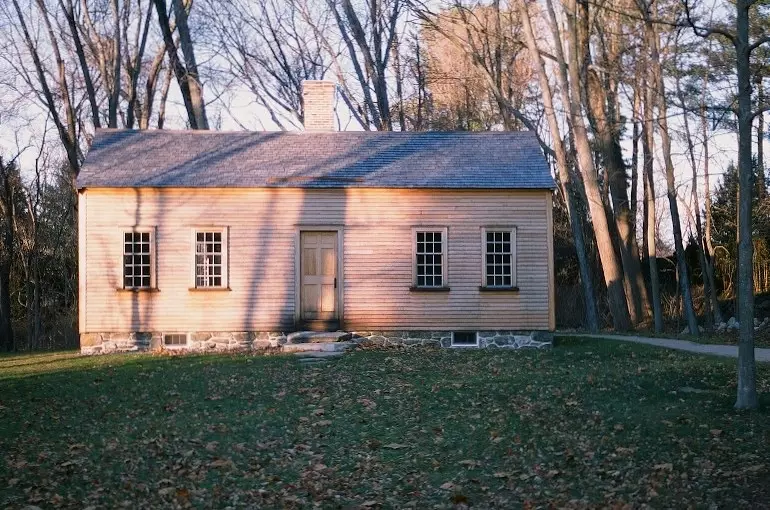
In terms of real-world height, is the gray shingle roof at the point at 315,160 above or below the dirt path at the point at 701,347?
above

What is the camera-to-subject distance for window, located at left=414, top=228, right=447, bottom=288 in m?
20.3

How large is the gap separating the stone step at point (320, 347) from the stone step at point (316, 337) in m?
0.16

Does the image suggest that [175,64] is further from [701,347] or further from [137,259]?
[701,347]

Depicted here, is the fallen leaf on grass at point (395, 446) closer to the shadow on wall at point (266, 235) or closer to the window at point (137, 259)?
the shadow on wall at point (266, 235)

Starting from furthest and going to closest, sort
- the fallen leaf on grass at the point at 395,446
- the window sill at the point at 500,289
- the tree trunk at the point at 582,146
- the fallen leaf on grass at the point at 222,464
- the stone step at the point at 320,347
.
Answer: the tree trunk at the point at 582,146 → the window sill at the point at 500,289 → the stone step at the point at 320,347 → the fallen leaf on grass at the point at 395,446 → the fallen leaf on grass at the point at 222,464

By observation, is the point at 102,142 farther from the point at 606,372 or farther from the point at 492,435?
the point at 492,435

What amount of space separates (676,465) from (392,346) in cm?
1158

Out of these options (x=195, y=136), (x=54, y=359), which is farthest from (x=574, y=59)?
(x=54, y=359)

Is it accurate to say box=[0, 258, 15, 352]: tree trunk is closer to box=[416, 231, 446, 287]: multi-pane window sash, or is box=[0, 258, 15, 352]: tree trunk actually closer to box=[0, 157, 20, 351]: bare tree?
box=[0, 157, 20, 351]: bare tree

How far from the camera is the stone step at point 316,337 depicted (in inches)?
773

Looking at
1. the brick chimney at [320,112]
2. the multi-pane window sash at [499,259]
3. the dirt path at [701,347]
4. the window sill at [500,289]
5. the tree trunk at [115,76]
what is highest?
the tree trunk at [115,76]

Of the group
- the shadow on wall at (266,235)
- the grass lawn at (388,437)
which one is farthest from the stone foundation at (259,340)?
the grass lawn at (388,437)

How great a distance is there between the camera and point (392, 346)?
2005 centimetres

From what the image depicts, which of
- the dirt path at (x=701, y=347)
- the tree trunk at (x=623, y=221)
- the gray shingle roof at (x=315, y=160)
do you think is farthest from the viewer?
the tree trunk at (x=623, y=221)
